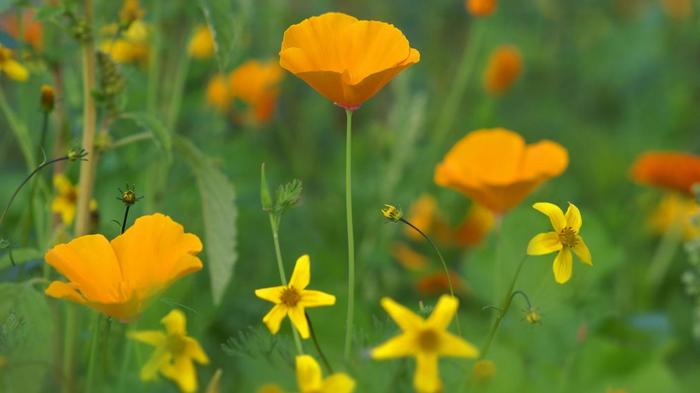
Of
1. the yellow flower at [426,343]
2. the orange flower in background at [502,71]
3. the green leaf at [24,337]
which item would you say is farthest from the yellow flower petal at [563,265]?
the orange flower in background at [502,71]

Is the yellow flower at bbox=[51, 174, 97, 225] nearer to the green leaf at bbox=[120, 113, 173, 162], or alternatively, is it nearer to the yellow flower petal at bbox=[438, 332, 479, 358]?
the green leaf at bbox=[120, 113, 173, 162]

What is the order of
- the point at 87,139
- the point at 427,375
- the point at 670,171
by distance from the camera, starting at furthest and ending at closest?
the point at 670,171, the point at 87,139, the point at 427,375

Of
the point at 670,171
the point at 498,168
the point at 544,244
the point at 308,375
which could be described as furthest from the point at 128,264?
the point at 670,171

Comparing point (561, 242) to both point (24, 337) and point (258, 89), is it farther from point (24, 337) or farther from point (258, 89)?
point (258, 89)

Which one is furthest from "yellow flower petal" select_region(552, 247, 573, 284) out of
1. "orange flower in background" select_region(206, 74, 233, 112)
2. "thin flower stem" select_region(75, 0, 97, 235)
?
"orange flower in background" select_region(206, 74, 233, 112)


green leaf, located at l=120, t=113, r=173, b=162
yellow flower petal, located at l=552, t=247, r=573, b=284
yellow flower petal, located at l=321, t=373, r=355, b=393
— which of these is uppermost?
green leaf, located at l=120, t=113, r=173, b=162

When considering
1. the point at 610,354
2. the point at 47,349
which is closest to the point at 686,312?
the point at 610,354

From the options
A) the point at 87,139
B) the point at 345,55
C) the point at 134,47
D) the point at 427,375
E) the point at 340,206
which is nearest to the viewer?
the point at 427,375
